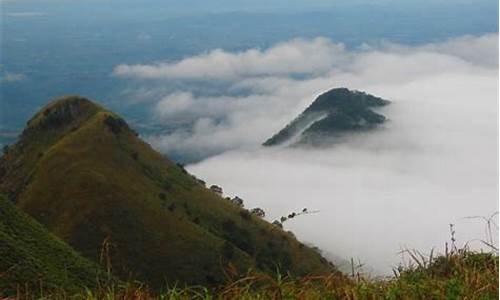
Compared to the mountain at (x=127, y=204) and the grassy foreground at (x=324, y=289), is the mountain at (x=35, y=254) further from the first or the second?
the grassy foreground at (x=324, y=289)

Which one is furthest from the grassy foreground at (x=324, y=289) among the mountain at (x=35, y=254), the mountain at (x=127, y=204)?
the mountain at (x=127, y=204)

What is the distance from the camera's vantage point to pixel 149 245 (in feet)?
263

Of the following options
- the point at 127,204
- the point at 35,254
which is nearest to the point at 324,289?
the point at 35,254

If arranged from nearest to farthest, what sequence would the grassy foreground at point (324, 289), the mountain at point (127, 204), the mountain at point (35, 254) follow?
the grassy foreground at point (324, 289), the mountain at point (35, 254), the mountain at point (127, 204)

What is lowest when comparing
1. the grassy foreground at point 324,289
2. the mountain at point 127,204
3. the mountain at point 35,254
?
the grassy foreground at point 324,289

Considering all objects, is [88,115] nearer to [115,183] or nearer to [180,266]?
[115,183]

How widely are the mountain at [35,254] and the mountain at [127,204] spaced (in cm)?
1785

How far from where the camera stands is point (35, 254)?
45.8 m

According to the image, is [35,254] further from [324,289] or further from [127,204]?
[324,289]

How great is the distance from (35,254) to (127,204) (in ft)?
132

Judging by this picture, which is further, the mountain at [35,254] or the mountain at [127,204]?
the mountain at [127,204]

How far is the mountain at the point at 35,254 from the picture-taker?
3706 centimetres

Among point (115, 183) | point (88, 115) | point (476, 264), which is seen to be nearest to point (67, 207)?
point (115, 183)

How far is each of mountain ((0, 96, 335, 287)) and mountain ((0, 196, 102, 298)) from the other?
17845mm
